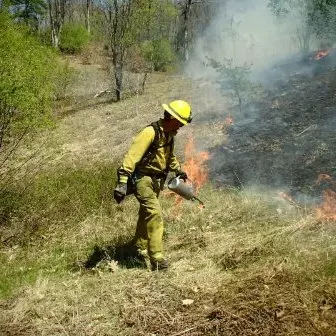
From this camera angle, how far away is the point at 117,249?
5.72 m

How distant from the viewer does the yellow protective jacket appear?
4.73 meters

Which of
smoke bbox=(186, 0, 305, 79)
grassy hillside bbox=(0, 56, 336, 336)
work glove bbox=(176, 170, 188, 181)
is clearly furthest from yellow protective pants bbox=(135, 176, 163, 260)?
smoke bbox=(186, 0, 305, 79)

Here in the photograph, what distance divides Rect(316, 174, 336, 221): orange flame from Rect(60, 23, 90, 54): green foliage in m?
30.7

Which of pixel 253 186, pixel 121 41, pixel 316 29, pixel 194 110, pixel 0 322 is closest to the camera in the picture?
pixel 0 322

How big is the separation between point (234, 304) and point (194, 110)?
32.4ft

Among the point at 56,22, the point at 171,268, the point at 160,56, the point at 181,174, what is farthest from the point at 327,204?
the point at 56,22

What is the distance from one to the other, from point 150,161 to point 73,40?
32157mm

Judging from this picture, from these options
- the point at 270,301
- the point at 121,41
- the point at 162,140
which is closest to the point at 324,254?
the point at 270,301

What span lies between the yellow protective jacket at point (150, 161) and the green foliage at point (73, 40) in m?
31.6

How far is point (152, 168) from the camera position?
507 cm

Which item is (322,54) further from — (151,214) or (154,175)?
(151,214)

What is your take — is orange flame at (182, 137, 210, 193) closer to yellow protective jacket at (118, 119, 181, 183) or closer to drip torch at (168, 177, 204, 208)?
drip torch at (168, 177, 204, 208)

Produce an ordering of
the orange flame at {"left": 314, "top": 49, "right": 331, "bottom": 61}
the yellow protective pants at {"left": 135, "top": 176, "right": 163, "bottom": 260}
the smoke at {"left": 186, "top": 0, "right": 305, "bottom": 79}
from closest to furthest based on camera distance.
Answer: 1. the yellow protective pants at {"left": 135, "top": 176, "right": 163, "bottom": 260}
2. the orange flame at {"left": 314, "top": 49, "right": 331, "bottom": 61}
3. the smoke at {"left": 186, "top": 0, "right": 305, "bottom": 79}

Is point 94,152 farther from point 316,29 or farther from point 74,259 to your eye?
point 316,29
